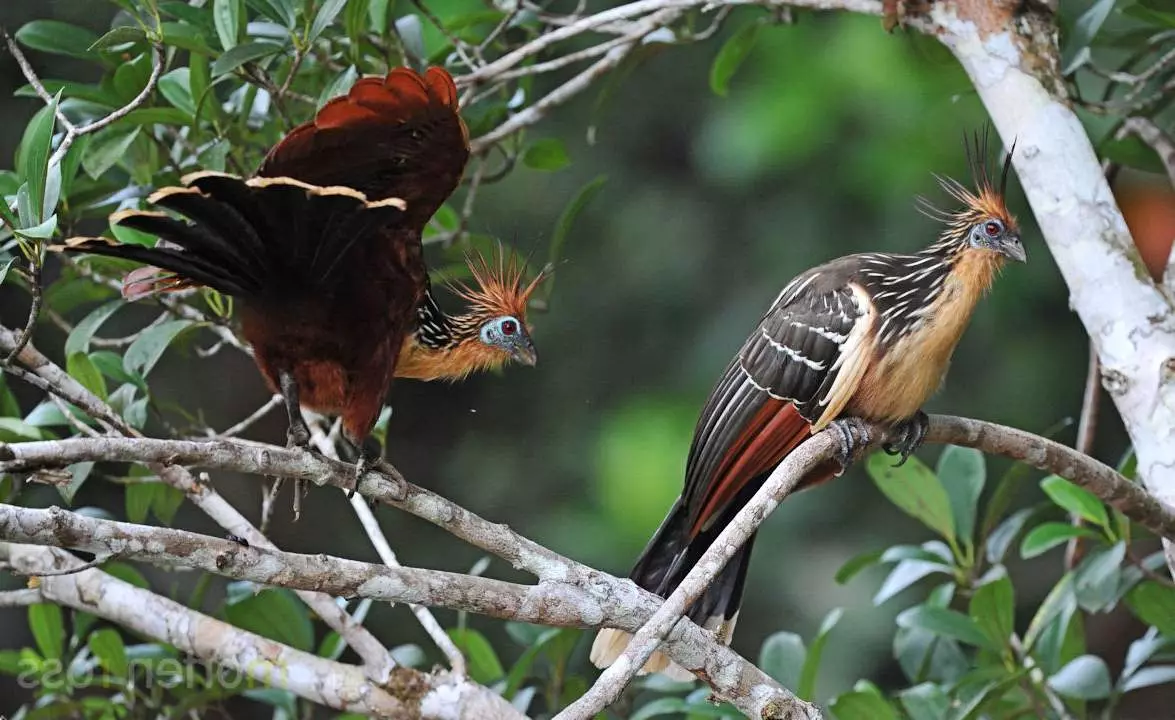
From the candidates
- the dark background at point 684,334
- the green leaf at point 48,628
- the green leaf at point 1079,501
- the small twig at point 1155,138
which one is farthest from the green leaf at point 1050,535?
the green leaf at point 48,628

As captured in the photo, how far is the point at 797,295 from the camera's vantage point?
2389mm

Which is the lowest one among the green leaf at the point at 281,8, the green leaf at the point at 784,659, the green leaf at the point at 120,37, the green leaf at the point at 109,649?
the green leaf at the point at 109,649

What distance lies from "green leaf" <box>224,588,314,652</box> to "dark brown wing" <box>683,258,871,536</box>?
0.77 meters

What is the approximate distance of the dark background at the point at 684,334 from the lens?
3.58 metres

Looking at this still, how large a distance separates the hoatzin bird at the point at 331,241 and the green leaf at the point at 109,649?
84cm

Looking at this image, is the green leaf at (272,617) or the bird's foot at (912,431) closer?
the bird's foot at (912,431)

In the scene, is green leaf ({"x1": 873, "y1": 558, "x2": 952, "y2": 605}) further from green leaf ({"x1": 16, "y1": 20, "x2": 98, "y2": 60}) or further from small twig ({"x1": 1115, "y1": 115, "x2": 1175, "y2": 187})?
green leaf ({"x1": 16, "y1": 20, "x2": 98, "y2": 60})

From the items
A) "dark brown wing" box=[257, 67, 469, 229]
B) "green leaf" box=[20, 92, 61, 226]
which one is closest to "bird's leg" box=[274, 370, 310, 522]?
"dark brown wing" box=[257, 67, 469, 229]

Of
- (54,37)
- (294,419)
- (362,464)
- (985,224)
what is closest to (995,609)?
(985,224)

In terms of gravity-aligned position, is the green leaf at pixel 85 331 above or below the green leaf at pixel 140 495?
above

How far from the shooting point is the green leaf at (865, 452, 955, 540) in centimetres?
256

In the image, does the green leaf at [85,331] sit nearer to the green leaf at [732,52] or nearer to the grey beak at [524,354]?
the grey beak at [524,354]

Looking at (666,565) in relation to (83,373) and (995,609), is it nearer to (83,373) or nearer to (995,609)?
(995,609)

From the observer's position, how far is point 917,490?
2568 millimetres
